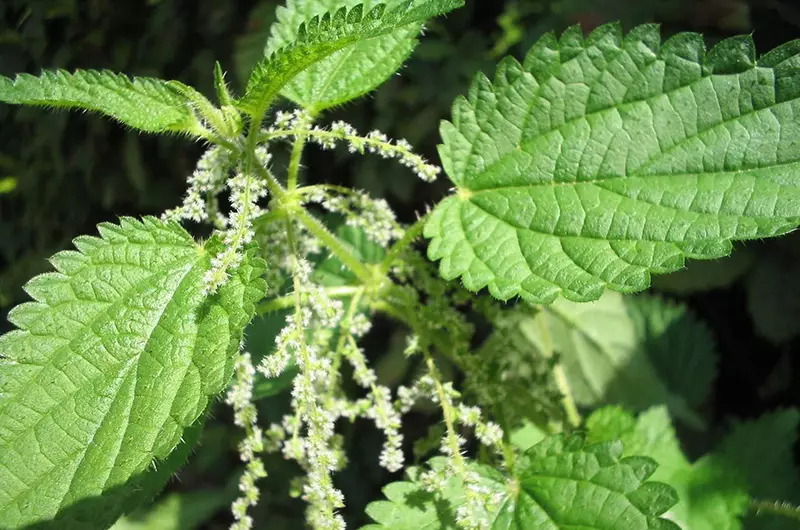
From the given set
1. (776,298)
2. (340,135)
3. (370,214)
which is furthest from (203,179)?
(776,298)

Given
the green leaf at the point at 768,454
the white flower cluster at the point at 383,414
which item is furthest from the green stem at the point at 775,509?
the white flower cluster at the point at 383,414

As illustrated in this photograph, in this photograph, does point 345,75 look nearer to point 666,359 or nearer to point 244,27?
point 244,27

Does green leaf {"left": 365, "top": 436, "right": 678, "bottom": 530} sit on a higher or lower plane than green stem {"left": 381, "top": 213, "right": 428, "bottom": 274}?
lower

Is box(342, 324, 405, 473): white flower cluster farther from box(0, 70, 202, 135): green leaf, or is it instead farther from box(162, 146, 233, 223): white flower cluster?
box(0, 70, 202, 135): green leaf

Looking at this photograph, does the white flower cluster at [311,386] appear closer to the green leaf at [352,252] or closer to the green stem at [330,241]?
the green stem at [330,241]

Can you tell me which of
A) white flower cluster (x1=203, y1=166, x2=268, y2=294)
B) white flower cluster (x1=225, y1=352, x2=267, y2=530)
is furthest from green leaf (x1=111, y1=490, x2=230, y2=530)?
white flower cluster (x1=203, y1=166, x2=268, y2=294)

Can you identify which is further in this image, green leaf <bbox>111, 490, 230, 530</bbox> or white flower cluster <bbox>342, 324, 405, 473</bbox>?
green leaf <bbox>111, 490, 230, 530</bbox>

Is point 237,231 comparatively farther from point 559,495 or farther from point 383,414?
point 559,495

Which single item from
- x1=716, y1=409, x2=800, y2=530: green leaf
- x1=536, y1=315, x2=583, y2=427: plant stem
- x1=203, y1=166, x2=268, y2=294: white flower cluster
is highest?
x1=203, y1=166, x2=268, y2=294: white flower cluster
